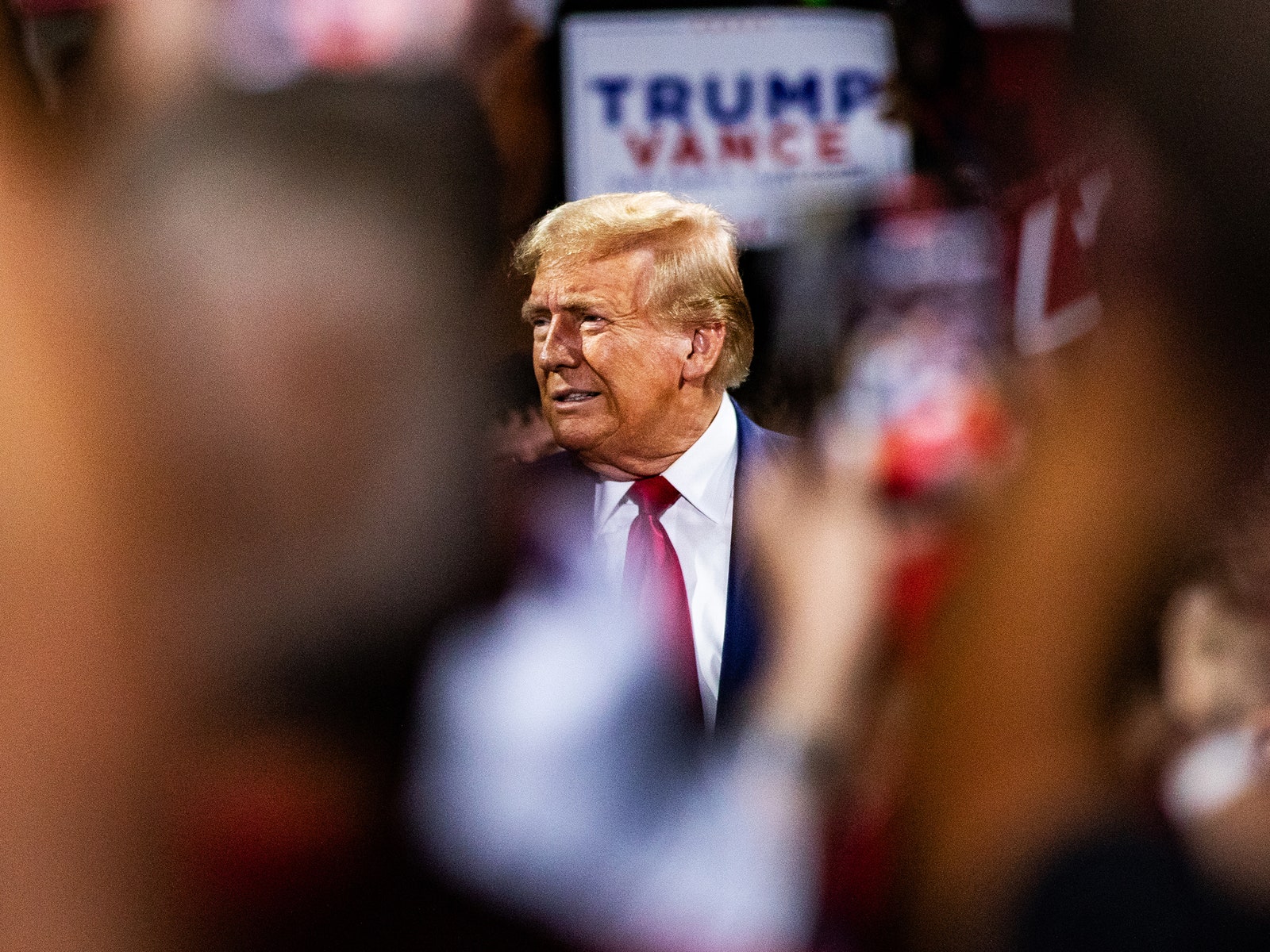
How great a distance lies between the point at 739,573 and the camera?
36.6 inches

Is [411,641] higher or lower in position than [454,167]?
lower

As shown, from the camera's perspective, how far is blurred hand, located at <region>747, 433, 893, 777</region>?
0.93m

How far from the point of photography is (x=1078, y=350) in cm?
94

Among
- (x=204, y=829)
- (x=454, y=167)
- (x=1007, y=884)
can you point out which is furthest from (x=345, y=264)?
(x=1007, y=884)

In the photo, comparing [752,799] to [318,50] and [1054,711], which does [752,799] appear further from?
[318,50]

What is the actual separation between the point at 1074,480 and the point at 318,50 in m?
0.73

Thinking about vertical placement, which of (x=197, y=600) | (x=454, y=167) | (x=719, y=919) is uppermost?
(x=454, y=167)

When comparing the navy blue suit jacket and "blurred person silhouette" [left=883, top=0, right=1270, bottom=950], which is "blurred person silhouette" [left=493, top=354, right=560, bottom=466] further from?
"blurred person silhouette" [left=883, top=0, right=1270, bottom=950]

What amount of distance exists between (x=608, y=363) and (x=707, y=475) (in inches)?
5.0

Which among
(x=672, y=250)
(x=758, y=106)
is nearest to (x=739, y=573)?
(x=672, y=250)

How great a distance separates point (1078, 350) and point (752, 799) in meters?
0.47

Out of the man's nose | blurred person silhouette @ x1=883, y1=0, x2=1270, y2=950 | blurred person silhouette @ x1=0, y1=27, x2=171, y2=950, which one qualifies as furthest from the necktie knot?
blurred person silhouette @ x1=0, y1=27, x2=171, y2=950

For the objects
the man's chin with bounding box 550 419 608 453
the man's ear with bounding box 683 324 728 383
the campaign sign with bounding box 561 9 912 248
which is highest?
the campaign sign with bounding box 561 9 912 248

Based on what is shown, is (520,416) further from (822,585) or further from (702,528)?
(822,585)
